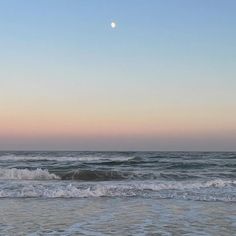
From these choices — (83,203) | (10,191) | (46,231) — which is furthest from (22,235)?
(10,191)

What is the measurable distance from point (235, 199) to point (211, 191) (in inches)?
93.7

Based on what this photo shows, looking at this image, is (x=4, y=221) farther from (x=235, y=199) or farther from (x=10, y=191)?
(x=235, y=199)

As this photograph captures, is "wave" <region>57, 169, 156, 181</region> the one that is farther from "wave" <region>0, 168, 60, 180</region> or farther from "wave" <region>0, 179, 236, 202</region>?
"wave" <region>0, 179, 236, 202</region>

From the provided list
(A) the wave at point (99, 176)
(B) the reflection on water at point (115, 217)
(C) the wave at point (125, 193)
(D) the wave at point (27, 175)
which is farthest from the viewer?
(D) the wave at point (27, 175)

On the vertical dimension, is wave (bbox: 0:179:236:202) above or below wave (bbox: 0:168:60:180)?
above

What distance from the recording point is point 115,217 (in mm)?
10055

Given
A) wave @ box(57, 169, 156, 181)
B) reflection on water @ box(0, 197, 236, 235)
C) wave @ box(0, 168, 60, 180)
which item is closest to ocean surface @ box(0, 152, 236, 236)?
reflection on water @ box(0, 197, 236, 235)

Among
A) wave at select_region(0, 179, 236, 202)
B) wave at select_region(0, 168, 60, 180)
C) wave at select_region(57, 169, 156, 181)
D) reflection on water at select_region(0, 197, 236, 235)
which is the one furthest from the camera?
wave at select_region(0, 168, 60, 180)

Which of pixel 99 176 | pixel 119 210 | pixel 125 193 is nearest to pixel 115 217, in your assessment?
pixel 119 210

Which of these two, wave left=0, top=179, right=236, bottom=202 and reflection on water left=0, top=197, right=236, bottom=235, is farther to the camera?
wave left=0, top=179, right=236, bottom=202

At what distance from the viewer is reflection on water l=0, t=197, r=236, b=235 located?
27.9 ft

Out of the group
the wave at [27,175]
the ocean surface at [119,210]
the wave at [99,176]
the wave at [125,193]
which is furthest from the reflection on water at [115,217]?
the wave at [27,175]

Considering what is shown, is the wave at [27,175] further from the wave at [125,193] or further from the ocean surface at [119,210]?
the ocean surface at [119,210]

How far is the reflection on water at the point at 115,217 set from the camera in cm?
852
